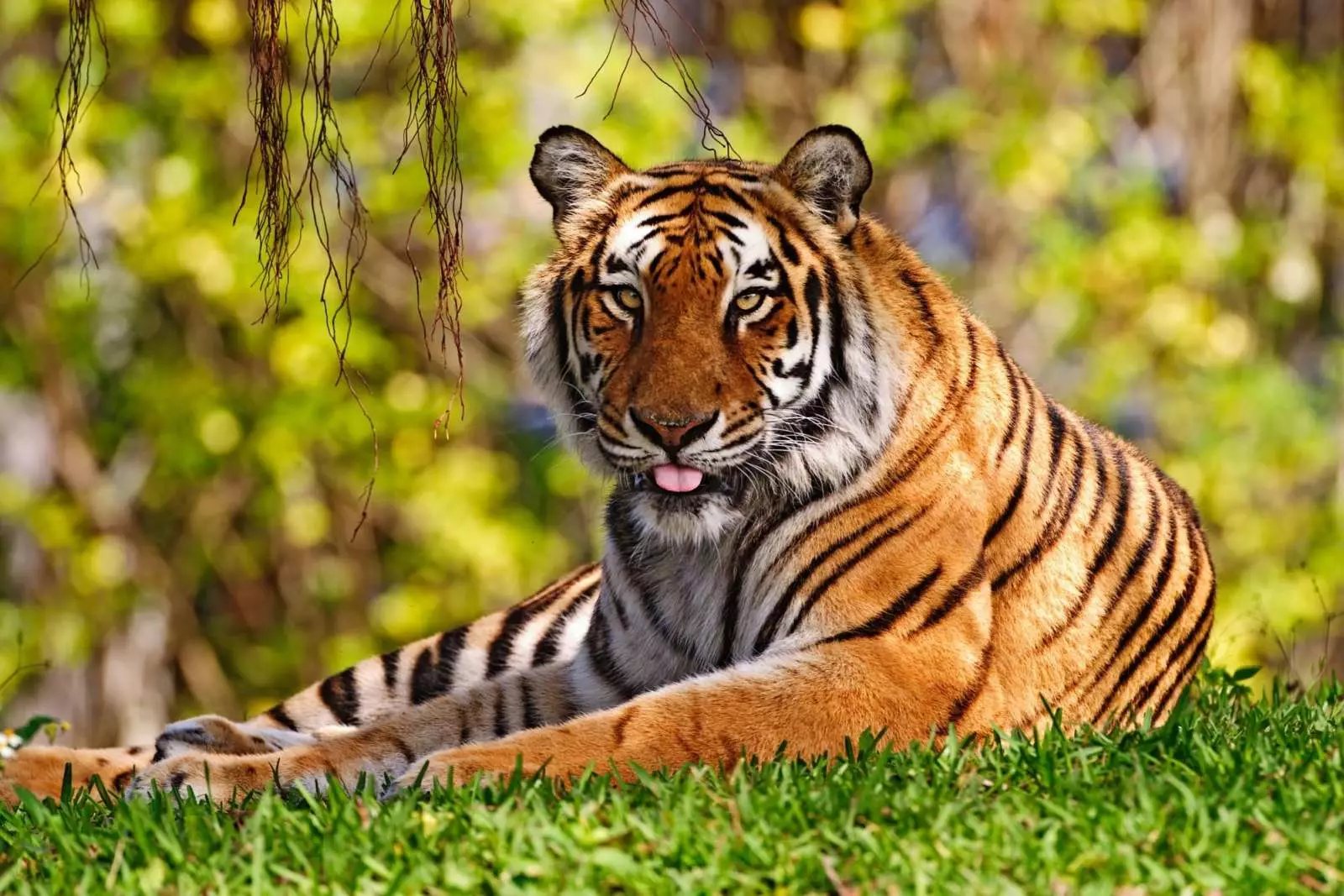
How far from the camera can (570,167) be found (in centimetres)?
452

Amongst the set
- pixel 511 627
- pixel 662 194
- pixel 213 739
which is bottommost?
pixel 213 739

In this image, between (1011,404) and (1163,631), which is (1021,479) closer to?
(1011,404)

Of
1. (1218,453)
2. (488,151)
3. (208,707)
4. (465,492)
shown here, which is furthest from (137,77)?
(1218,453)

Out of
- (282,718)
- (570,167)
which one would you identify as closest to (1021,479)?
(570,167)

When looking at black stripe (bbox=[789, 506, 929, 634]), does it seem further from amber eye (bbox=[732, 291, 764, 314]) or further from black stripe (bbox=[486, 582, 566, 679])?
black stripe (bbox=[486, 582, 566, 679])

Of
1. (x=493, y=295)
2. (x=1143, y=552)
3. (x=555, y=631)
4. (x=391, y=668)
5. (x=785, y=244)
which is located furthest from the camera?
(x=493, y=295)

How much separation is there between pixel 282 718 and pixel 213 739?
0.75 m

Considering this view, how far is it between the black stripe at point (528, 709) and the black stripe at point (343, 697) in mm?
807

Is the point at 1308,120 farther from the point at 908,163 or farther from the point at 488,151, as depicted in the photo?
the point at 488,151

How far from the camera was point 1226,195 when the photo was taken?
10953mm

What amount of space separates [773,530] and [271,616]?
7.10 m

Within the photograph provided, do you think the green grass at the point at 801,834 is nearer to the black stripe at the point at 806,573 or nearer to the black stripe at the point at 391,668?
the black stripe at the point at 806,573

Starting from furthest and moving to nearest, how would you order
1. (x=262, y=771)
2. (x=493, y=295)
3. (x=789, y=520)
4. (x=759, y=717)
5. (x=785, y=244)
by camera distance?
(x=493, y=295) → (x=785, y=244) → (x=789, y=520) → (x=262, y=771) → (x=759, y=717)

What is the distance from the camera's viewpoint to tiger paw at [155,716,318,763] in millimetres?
4488
